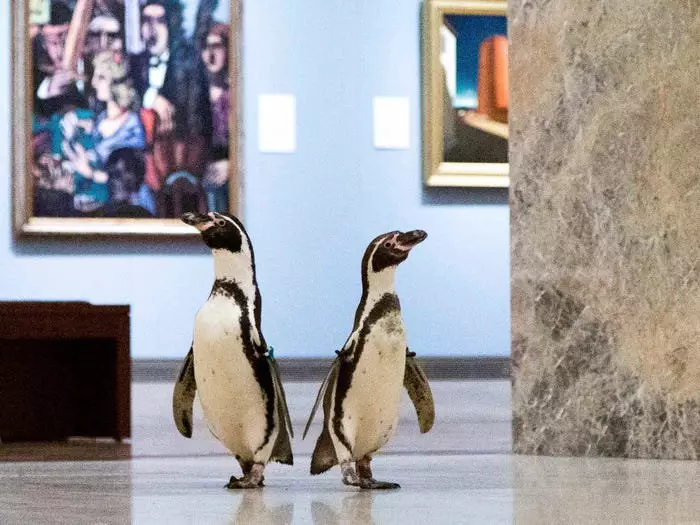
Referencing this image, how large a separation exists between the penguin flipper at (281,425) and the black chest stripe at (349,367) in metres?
0.08

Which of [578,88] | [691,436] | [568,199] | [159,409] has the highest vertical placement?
[578,88]

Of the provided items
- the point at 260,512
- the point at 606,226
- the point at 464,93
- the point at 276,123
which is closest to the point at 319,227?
the point at 276,123

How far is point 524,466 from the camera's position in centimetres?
299

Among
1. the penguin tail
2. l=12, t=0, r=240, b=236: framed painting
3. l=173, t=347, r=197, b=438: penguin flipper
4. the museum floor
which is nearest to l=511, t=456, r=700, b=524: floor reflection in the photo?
the museum floor

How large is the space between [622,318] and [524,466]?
472 mm

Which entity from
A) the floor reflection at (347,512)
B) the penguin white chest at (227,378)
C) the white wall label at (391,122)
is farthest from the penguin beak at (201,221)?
the white wall label at (391,122)

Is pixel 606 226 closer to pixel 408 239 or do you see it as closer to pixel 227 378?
pixel 408 239

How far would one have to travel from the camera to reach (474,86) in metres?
7.28

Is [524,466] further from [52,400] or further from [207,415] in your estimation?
[52,400]

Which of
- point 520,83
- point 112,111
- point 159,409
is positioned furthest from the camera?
point 112,111

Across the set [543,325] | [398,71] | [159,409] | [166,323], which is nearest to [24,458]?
[543,325]

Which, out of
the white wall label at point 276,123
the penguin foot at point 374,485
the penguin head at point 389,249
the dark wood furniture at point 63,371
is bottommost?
the dark wood furniture at point 63,371

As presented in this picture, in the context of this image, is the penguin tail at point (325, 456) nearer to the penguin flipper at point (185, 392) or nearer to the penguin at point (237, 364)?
the penguin at point (237, 364)

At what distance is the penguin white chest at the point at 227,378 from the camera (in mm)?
2234
